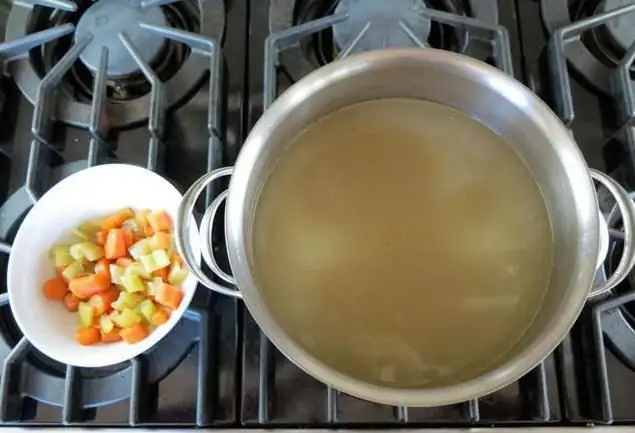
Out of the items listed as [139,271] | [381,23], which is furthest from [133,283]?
[381,23]

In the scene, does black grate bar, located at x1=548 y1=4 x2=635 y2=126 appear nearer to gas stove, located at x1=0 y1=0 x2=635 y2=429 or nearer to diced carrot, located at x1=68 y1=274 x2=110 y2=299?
gas stove, located at x1=0 y1=0 x2=635 y2=429

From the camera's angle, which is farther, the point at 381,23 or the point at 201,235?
the point at 381,23

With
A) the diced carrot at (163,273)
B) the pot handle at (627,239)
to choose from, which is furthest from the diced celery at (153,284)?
the pot handle at (627,239)

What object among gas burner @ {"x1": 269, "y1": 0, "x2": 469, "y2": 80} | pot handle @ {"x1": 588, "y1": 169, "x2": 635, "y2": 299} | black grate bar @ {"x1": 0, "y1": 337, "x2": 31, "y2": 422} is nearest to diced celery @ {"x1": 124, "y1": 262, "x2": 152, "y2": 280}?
black grate bar @ {"x1": 0, "y1": 337, "x2": 31, "y2": 422}

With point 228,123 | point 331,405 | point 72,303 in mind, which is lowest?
point 331,405

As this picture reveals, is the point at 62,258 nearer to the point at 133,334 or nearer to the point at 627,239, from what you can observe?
the point at 133,334

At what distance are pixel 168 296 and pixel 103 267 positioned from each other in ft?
0.24

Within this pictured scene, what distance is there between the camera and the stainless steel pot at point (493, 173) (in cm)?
55

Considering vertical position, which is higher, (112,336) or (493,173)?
(493,173)

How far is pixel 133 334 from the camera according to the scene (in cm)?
65

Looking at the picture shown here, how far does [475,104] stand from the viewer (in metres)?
0.65

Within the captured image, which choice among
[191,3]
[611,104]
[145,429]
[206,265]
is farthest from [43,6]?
[611,104]

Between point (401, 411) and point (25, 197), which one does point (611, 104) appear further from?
point (25, 197)

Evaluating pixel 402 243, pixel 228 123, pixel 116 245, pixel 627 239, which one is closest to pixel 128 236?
pixel 116 245
